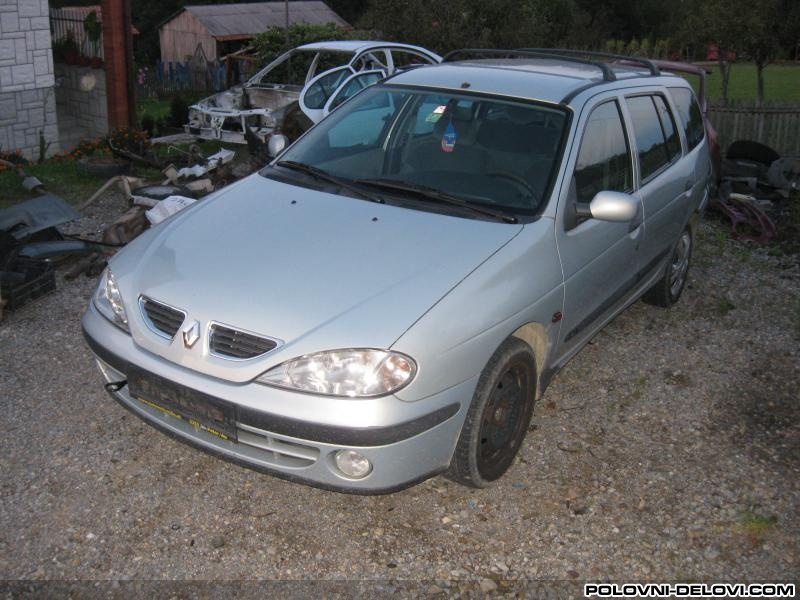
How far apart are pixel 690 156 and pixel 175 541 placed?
4.35 metres

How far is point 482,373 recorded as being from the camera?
3453mm

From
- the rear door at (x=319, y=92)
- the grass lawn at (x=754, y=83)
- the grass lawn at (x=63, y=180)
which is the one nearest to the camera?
the grass lawn at (x=63, y=180)

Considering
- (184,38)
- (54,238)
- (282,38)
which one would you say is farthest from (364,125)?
(184,38)

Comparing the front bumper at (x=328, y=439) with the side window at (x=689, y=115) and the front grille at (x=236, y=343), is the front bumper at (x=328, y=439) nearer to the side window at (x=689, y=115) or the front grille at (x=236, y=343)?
the front grille at (x=236, y=343)

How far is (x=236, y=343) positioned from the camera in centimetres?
322

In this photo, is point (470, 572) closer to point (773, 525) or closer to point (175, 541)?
point (175, 541)

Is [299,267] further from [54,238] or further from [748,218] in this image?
[748,218]

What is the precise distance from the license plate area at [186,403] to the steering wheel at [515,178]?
72.4 inches

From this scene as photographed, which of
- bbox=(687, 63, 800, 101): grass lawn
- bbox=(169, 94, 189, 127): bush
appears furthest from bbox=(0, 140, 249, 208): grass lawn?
bbox=(687, 63, 800, 101): grass lawn

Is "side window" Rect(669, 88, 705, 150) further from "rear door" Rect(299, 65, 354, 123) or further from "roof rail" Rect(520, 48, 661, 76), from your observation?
"rear door" Rect(299, 65, 354, 123)

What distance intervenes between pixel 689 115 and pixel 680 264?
1.10m

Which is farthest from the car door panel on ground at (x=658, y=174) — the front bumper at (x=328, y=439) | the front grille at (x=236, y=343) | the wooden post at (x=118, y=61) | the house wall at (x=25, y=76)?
the house wall at (x=25, y=76)

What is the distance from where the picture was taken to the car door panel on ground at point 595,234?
4.05 m

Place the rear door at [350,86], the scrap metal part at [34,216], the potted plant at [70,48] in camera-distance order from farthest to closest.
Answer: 1. the potted plant at [70,48]
2. the rear door at [350,86]
3. the scrap metal part at [34,216]
